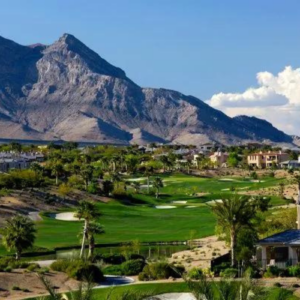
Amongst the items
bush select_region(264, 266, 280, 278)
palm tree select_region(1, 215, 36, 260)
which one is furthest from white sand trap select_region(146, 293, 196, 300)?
palm tree select_region(1, 215, 36, 260)

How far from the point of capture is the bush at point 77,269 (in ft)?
147

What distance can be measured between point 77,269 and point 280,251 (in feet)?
46.4

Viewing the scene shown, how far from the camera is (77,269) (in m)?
45.2

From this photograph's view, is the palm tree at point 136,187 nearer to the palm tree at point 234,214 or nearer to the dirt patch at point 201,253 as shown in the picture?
the dirt patch at point 201,253

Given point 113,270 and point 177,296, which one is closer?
point 177,296

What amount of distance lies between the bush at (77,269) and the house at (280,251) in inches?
448

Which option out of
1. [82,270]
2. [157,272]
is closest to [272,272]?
[157,272]

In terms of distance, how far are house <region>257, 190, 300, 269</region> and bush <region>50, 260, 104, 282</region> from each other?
37.3 feet

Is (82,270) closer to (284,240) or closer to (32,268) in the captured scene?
(32,268)

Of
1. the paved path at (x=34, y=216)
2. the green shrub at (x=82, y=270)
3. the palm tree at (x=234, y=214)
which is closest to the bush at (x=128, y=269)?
the green shrub at (x=82, y=270)

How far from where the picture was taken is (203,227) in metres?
86.2

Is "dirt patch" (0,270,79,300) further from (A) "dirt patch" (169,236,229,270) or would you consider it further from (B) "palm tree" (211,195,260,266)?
(B) "palm tree" (211,195,260,266)

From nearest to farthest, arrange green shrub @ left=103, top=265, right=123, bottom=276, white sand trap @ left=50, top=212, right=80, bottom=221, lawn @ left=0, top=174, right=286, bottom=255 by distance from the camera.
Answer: green shrub @ left=103, top=265, right=123, bottom=276
lawn @ left=0, top=174, right=286, bottom=255
white sand trap @ left=50, top=212, right=80, bottom=221

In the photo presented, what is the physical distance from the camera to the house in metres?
48.5
